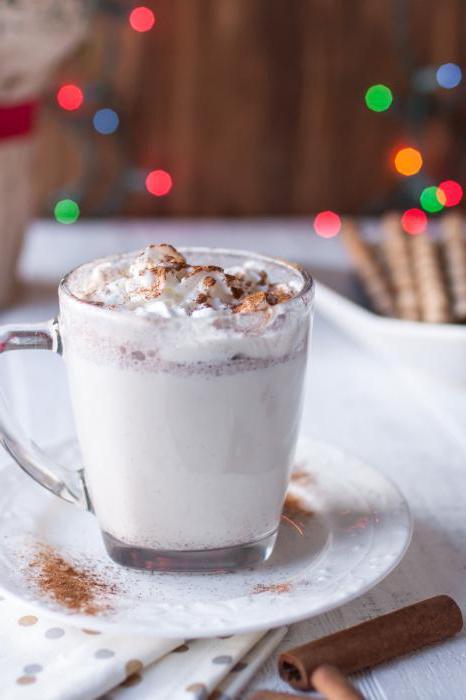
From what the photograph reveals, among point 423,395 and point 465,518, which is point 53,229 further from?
point 465,518

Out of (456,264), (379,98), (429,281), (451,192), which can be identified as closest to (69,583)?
(429,281)

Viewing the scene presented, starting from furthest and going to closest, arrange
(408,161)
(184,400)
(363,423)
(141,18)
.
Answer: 1. (408,161)
2. (141,18)
3. (363,423)
4. (184,400)

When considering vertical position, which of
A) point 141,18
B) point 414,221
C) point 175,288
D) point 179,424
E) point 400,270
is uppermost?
point 141,18

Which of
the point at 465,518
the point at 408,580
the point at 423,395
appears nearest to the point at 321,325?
the point at 423,395

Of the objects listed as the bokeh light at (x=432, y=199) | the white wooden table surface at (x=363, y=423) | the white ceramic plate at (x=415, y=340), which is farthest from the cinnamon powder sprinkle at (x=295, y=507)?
the bokeh light at (x=432, y=199)

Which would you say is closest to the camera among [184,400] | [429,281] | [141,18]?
[184,400]

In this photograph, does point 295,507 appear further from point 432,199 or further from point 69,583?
point 432,199

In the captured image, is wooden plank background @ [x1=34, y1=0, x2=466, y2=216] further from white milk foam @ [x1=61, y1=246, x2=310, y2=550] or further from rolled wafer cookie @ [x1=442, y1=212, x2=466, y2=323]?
white milk foam @ [x1=61, y1=246, x2=310, y2=550]
